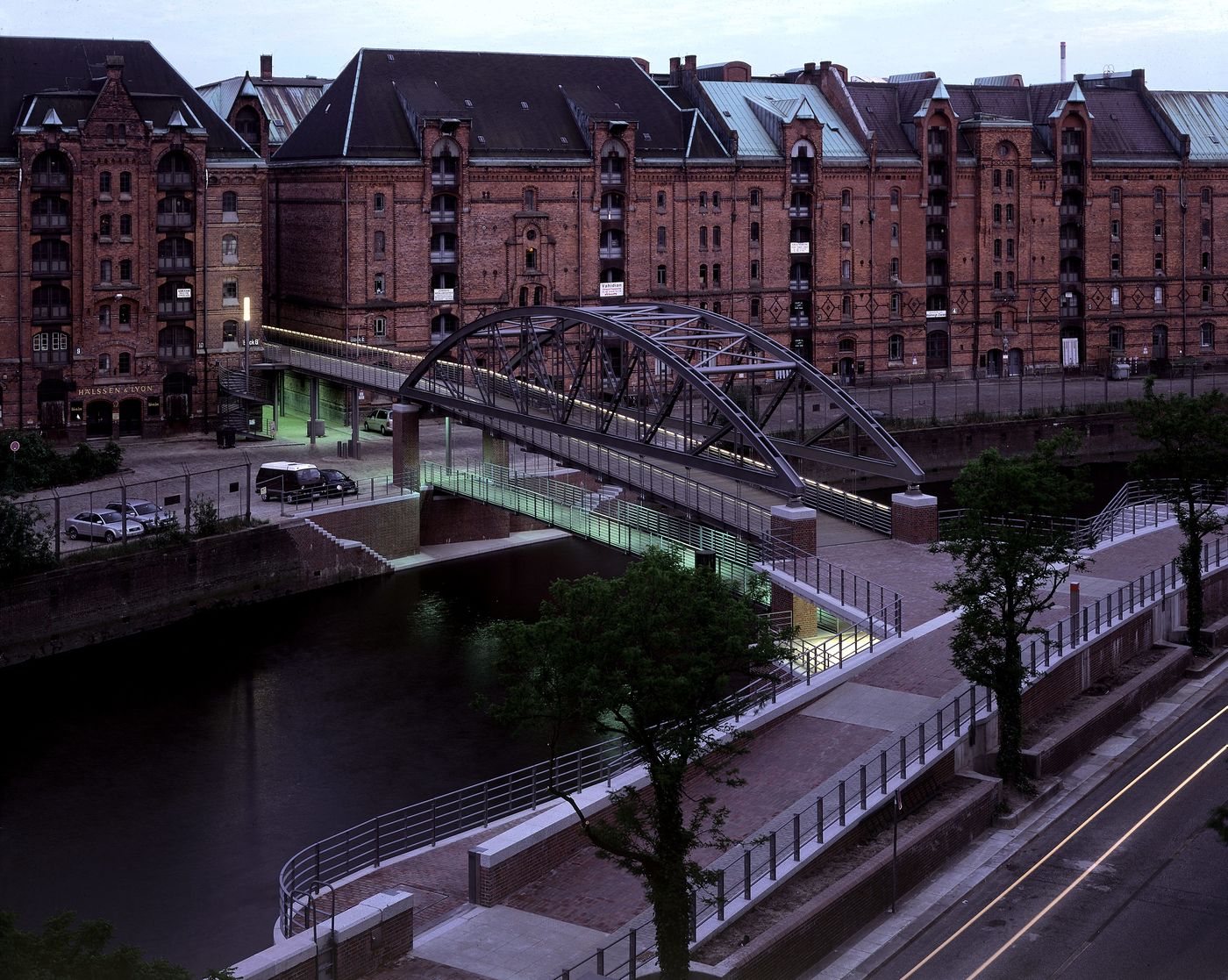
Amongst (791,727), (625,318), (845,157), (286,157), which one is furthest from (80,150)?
(791,727)

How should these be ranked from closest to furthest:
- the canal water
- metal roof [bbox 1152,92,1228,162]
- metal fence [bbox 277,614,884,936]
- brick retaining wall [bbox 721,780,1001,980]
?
brick retaining wall [bbox 721,780,1001,980] < metal fence [bbox 277,614,884,936] < the canal water < metal roof [bbox 1152,92,1228,162]

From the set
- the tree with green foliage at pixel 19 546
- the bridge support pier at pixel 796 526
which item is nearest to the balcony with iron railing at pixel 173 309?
the tree with green foliage at pixel 19 546

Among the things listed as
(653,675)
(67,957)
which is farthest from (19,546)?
(67,957)

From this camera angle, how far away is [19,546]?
53938mm

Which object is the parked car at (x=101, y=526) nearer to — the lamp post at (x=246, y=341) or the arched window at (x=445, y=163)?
the lamp post at (x=246, y=341)

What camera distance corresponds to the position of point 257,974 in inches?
1067

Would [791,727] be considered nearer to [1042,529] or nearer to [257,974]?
[1042,529]

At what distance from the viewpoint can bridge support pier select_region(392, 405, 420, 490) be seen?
2657 inches

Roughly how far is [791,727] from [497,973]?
12.0m

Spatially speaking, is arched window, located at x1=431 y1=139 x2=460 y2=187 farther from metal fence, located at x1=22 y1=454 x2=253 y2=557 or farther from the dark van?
the dark van

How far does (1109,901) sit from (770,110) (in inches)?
2724

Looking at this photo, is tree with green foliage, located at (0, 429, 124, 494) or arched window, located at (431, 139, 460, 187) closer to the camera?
tree with green foliage, located at (0, 429, 124, 494)

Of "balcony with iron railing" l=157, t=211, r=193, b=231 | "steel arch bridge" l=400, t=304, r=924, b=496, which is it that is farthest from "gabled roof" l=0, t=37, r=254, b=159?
"steel arch bridge" l=400, t=304, r=924, b=496

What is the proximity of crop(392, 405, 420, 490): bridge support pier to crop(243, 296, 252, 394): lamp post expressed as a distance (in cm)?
1104
